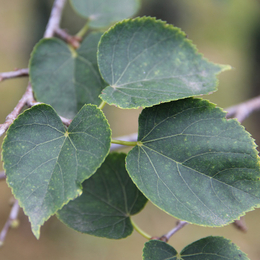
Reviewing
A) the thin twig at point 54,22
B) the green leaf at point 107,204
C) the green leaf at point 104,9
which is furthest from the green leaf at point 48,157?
the green leaf at point 104,9

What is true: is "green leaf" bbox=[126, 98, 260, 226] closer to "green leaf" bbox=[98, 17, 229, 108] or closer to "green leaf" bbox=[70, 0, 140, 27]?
"green leaf" bbox=[98, 17, 229, 108]

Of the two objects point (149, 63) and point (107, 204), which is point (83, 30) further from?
point (107, 204)

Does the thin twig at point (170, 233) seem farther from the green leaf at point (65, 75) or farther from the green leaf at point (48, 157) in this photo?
the green leaf at point (65, 75)

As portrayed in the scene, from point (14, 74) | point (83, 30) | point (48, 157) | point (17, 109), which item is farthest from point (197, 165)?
point (83, 30)

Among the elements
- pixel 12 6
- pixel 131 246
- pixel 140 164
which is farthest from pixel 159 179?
pixel 12 6

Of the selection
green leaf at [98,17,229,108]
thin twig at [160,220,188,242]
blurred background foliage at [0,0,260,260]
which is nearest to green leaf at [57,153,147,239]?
thin twig at [160,220,188,242]

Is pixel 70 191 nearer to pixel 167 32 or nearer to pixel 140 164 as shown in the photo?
pixel 140 164
